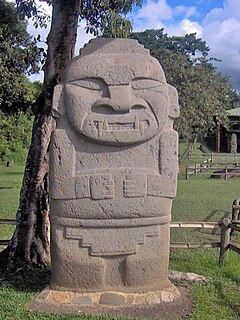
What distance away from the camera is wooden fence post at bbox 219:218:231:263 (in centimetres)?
741

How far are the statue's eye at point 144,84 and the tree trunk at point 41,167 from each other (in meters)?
1.89

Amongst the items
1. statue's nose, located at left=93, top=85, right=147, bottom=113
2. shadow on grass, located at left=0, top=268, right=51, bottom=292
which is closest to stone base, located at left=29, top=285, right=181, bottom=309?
shadow on grass, located at left=0, top=268, right=51, bottom=292

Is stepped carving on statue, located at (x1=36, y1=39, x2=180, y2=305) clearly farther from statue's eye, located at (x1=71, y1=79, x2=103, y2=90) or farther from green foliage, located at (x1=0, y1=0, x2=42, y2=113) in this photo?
green foliage, located at (x1=0, y1=0, x2=42, y2=113)

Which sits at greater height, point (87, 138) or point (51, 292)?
point (87, 138)

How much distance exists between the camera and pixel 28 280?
6156 millimetres

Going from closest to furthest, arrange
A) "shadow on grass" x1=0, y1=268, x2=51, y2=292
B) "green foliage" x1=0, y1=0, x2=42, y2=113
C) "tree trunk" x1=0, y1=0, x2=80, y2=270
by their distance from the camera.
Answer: "shadow on grass" x1=0, y1=268, x2=51, y2=292 → "tree trunk" x1=0, y1=0, x2=80, y2=270 → "green foliage" x1=0, y1=0, x2=42, y2=113

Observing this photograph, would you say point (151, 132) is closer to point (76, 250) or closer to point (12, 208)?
point (76, 250)

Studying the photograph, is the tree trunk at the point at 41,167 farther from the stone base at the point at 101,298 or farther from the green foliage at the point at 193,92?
the green foliage at the point at 193,92

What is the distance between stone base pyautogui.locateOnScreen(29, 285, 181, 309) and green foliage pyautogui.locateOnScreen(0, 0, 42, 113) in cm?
725

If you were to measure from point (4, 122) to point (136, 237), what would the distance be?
1930 centimetres

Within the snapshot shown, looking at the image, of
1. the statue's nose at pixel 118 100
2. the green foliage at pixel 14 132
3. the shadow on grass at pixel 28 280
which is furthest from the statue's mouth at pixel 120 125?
the green foliage at pixel 14 132

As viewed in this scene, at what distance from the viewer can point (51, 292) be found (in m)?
5.25

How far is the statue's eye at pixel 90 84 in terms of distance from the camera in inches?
203

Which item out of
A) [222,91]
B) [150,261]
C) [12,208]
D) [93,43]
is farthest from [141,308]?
[222,91]
